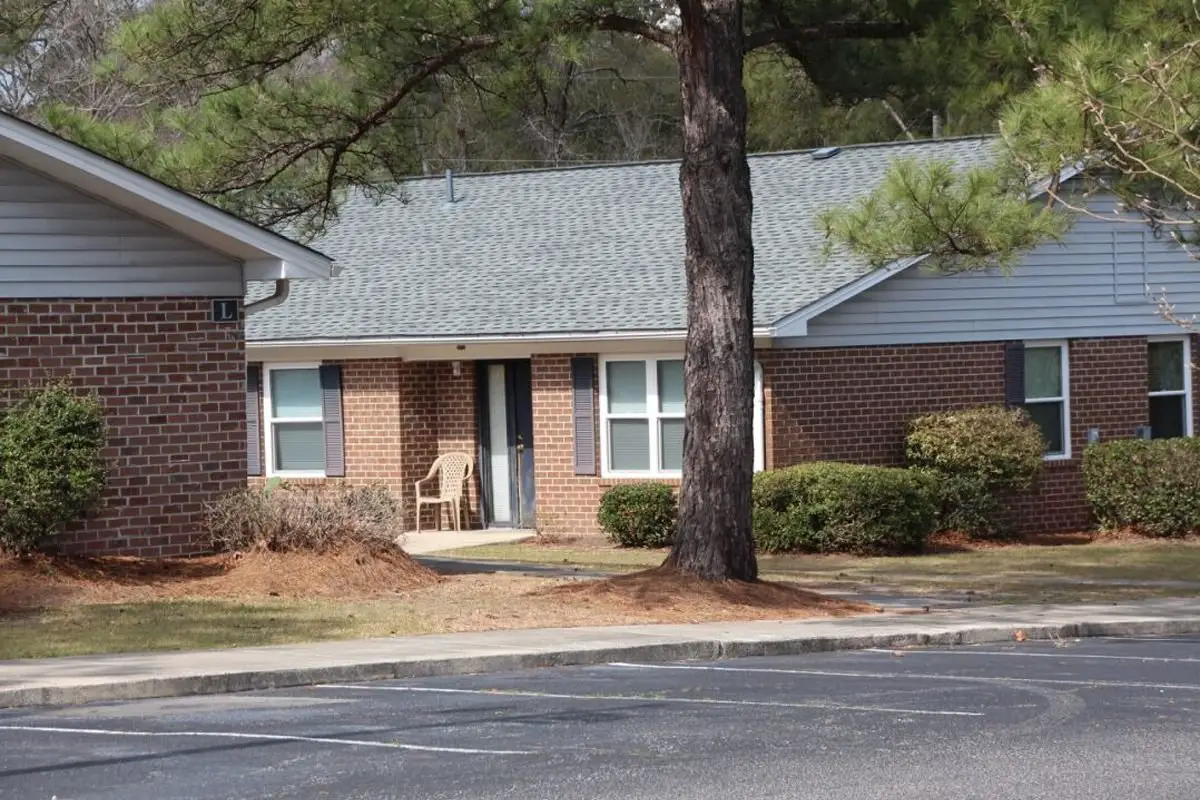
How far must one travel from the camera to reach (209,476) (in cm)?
1877

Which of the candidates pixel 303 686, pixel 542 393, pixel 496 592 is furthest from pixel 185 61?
pixel 542 393

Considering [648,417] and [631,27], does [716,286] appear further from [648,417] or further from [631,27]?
[648,417]

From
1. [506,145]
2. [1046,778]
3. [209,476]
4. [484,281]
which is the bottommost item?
[1046,778]

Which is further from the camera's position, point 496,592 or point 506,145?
point 506,145

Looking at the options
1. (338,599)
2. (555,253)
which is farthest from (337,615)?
(555,253)

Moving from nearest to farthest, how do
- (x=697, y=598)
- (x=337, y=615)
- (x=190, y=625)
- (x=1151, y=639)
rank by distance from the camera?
(x=190, y=625), (x=337, y=615), (x=1151, y=639), (x=697, y=598)

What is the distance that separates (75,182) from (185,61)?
1518mm

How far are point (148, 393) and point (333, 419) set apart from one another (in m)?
8.93

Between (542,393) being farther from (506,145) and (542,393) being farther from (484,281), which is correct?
(506,145)

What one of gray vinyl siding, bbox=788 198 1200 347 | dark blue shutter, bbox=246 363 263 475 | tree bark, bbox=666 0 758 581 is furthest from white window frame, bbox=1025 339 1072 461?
dark blue shutter, bbox=246 363 263 475

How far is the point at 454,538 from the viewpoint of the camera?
86.4 feet

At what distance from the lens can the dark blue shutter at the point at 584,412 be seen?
84.3 feet

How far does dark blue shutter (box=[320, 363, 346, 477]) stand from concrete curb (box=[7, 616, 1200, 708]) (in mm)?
13014

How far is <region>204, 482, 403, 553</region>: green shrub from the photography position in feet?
58.6
